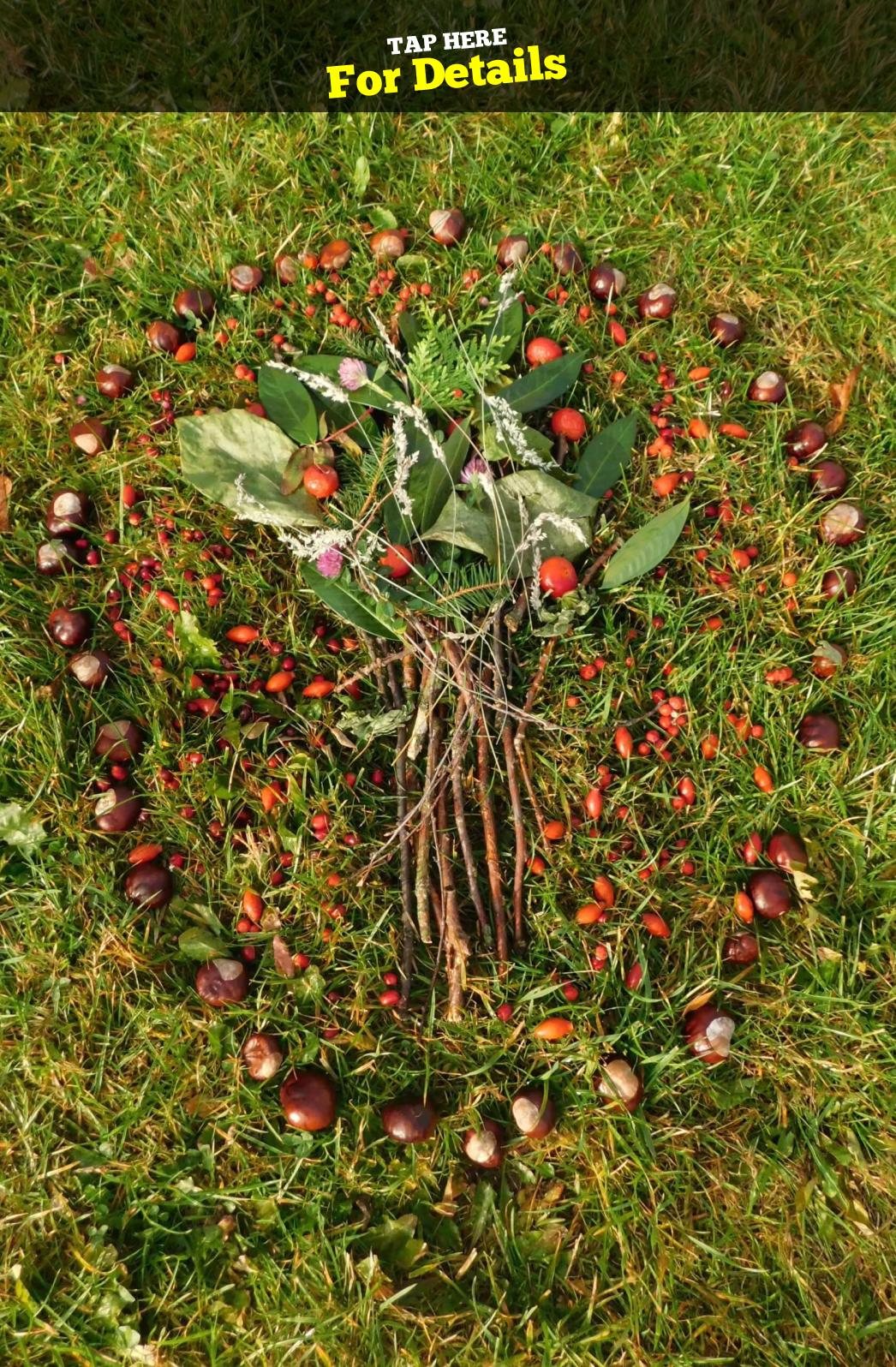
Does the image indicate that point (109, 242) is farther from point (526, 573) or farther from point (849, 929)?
point (849, 929)

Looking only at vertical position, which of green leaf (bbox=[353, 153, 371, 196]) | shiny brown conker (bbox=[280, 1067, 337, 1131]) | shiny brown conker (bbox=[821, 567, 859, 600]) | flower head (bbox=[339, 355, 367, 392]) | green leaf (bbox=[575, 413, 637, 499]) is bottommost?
shiny brown conker (bbox=[280, 1067, 337, 1131])

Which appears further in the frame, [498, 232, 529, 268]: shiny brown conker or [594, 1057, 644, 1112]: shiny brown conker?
[498, 232, 529, 268]: shiny brown conker

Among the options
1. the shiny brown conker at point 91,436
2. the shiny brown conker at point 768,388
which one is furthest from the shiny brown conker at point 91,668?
the shiny brown conker at point 768,388

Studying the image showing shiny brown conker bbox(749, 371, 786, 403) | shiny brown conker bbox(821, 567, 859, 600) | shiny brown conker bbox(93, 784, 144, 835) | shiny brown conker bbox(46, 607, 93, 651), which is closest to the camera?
shiny brown conker bbox(93, 784, 144, 835)

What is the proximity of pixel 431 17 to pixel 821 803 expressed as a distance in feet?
10.7

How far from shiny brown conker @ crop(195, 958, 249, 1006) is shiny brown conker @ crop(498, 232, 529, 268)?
258 centimetres

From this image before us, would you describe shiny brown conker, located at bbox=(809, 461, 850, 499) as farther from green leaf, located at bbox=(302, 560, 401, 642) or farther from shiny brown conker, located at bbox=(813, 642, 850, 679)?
green leaf, located at bbox=(302, 560, 401, 642)

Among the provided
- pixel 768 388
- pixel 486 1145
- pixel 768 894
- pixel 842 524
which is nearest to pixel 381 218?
pixel 768 388

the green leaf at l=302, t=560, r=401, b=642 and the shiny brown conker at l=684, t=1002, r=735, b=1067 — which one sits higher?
the green leaf at l=302, t=560, r=401, b=642

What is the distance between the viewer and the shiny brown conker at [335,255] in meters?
3.10

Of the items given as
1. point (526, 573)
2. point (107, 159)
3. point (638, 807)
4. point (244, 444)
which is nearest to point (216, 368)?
point (244, 444)

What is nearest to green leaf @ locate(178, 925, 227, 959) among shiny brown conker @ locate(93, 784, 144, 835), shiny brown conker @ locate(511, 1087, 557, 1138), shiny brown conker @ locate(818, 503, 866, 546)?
shiny brown conker @ locate(93, 784, 144, 835)

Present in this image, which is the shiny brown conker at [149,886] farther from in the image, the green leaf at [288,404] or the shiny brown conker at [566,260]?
the shiny brown conker at [566,260]

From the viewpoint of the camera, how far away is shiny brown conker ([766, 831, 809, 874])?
282cm
